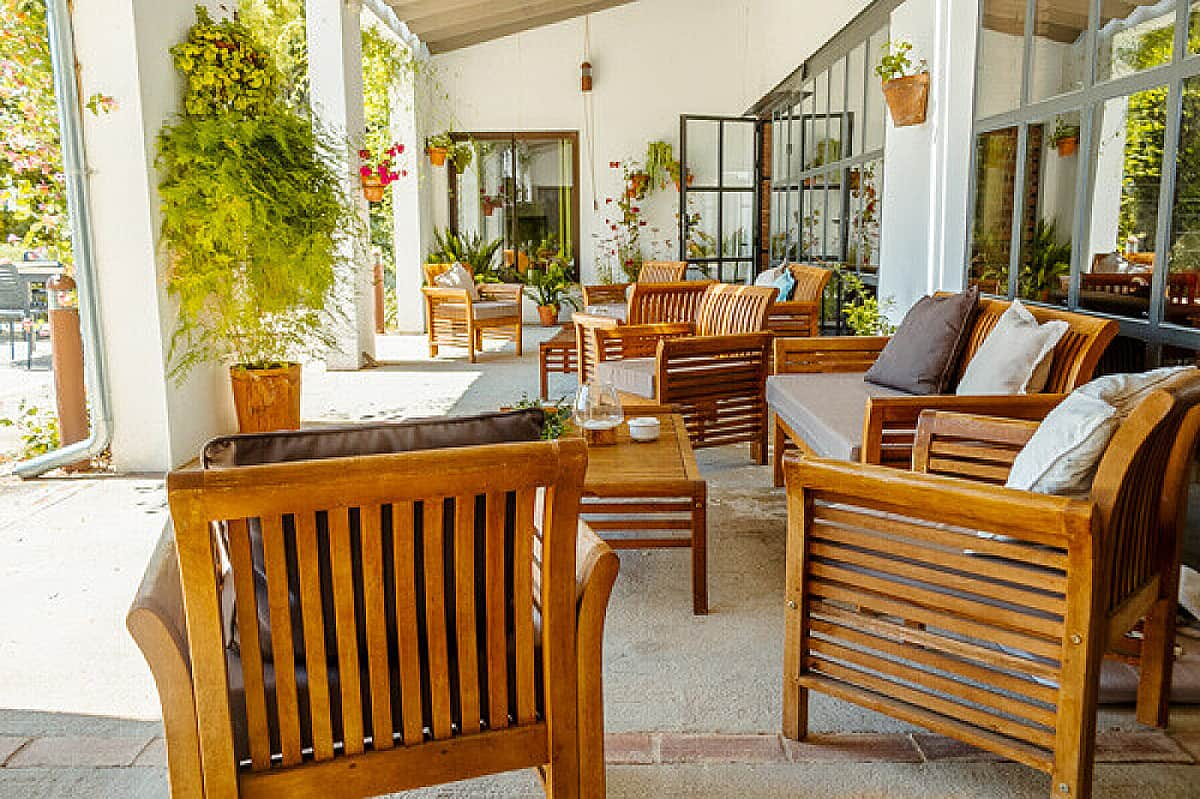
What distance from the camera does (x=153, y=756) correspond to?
196cm

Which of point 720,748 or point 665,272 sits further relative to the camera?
point 665,272

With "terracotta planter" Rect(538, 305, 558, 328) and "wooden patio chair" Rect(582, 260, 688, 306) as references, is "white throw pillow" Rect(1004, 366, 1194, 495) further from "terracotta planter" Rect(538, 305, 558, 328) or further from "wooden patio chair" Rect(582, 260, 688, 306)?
"terracotta planter" Rect(538, 305, 558, 328)

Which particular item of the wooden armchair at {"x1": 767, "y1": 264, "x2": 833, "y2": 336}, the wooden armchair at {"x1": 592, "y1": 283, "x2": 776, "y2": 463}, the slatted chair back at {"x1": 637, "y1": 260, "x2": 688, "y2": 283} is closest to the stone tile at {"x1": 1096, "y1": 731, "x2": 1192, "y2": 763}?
the wooden armchair at {"x1": 592, "y1": 283, "x2": 776, "y2": 463}

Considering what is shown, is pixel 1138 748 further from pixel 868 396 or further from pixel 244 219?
pixel 244 219

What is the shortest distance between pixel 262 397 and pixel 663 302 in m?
2.53

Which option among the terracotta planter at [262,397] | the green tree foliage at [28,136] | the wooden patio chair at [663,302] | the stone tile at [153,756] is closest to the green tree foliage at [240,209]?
the terracotta planter at [262,397]

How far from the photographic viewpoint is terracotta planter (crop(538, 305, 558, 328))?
10.2 m

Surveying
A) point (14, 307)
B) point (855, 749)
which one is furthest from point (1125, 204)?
point (14, 307)

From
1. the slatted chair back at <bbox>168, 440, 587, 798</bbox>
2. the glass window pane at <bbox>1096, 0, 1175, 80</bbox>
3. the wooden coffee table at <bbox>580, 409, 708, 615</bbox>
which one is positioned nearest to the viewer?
the slatted chair back at <bbox>168, 440, 587, 798</bbox>

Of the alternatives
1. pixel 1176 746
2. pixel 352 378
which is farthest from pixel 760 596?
pixel 352 378

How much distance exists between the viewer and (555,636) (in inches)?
55.1

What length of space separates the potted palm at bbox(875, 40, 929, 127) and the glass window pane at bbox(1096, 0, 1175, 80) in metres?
1.43

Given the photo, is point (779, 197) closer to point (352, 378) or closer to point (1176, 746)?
point (352, 378)

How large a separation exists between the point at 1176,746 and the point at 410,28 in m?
8.83
